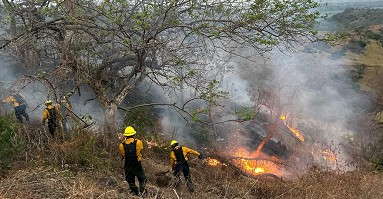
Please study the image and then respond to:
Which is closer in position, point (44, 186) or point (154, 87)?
point (44, 186)

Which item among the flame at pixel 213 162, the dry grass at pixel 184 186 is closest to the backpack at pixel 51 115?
the dry grass at pixel 184 186

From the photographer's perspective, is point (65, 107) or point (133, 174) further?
point (65, 107)

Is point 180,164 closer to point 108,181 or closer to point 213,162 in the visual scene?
point 108,181

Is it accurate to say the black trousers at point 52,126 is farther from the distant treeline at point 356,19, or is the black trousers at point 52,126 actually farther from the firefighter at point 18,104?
the distant treeline at point 356,19

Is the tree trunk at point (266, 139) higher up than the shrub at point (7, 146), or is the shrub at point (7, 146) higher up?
the shrub at point (7, 146)

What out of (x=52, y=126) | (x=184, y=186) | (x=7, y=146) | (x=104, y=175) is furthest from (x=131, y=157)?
(x=52, y=126)

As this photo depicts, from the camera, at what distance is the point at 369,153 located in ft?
55.1

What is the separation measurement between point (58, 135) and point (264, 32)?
17.7 ft

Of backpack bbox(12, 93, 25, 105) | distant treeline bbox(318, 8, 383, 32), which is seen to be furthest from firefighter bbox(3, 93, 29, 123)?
distant treeline bbox(318, 8, 383, 32)

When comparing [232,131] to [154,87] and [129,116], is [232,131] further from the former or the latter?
[129,116]

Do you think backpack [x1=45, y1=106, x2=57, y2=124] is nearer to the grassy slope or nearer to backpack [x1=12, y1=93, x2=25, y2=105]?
the grassy slope

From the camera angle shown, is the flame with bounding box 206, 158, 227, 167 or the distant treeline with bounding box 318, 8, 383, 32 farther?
the distant treeline with bounding box 318, 8, 383, 32

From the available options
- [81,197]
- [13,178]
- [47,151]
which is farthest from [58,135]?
[81,197]

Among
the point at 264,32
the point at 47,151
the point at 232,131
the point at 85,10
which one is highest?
the point at 85,10
